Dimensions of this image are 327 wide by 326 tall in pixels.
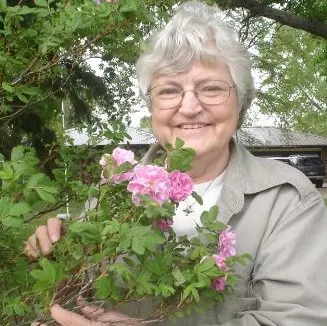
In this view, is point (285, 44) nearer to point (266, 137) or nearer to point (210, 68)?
point (266, 137)

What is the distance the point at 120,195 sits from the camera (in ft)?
4.67

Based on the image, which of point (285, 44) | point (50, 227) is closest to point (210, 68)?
point (50, 227)

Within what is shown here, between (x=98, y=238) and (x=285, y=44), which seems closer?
(x=98, y=238)

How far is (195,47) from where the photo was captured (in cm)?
197

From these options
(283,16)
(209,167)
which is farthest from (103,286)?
(283,16)

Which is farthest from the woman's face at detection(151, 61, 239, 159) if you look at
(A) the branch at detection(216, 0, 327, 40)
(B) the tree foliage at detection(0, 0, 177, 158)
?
(A) the branch at detection(216, 0, 327, 40)

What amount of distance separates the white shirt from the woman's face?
0.40 feet

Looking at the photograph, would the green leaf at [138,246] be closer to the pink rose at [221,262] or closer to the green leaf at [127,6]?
the pink rose at [221,262]

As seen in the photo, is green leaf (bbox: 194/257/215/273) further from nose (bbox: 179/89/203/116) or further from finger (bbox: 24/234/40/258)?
nose (bbox: 179/89/203/116)

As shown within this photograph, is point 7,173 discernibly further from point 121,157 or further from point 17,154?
point 121,157

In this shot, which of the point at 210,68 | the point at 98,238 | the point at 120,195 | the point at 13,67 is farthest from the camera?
the point at 210,68

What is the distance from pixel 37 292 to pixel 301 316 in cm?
80

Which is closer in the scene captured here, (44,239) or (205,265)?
(205,265)

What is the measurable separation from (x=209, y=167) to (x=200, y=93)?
1.00ft
